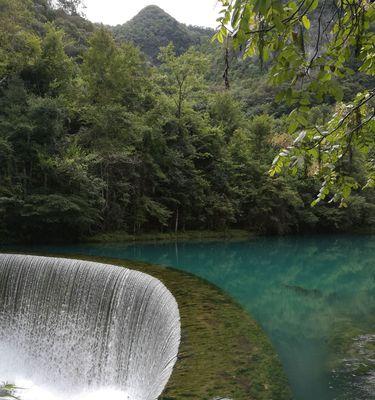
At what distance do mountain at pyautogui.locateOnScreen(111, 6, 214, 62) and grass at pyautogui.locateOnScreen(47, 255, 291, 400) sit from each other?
164 feet

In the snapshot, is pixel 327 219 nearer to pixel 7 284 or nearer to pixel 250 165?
pixel 250 165

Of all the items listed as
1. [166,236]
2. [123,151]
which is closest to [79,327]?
[123,151]

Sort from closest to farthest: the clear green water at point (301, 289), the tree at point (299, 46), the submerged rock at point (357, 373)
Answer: the tree at point (299, 46)
the submerged rock at point (357, 373)
the clear green water at point (301, 289)

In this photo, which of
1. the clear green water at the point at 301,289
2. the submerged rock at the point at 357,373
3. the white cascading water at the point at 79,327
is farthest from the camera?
the white cascading water at the point at 79,327

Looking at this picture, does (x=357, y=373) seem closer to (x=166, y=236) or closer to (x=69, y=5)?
(x=166, y=236)

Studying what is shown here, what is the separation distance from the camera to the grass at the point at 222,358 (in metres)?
3.63

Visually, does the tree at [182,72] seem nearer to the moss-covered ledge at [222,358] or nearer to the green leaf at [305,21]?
the moss-covered ledge at [222,358]

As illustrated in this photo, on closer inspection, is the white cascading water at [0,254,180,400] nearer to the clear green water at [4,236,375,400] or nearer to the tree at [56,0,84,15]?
the clear green water at [4,236,375,400]

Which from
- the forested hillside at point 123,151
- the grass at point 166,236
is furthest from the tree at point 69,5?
the grass at point 166,236

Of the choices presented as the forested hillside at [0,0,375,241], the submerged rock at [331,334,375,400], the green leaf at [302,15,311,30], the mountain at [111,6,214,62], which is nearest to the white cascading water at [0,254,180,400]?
the submerged rock at [331,334,375,400]

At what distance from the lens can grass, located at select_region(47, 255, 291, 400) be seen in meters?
3.63

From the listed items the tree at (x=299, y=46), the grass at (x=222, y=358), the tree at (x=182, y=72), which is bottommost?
the grass at (x=222, y=358)

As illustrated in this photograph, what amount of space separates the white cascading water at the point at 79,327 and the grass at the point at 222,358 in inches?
18.0

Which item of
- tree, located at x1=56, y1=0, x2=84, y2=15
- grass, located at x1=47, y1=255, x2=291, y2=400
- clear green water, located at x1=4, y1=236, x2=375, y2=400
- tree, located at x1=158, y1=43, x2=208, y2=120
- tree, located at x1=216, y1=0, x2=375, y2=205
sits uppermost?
tree, located at x1=56, y1=0, x2=84, y2=15
